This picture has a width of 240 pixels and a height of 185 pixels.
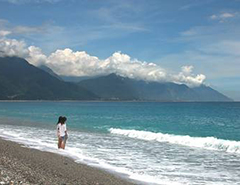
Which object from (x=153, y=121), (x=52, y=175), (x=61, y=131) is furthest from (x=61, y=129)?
(x=153, y=121)

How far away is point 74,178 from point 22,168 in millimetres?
1859

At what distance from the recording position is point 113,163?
17.0 meters

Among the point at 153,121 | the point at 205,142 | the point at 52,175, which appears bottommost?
the point at 52,175

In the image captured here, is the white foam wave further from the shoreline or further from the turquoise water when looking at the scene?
the shoreline

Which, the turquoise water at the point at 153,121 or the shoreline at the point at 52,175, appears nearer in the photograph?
the shoreline at the point at 52,175

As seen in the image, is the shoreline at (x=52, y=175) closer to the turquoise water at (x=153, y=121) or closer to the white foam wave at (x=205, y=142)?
the white foam wave at (x=205, y=142)

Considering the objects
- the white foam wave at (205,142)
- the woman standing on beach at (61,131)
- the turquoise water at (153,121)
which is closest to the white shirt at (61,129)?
the woman standing on beach at (61,131)

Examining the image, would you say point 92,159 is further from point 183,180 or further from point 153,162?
point 183,180

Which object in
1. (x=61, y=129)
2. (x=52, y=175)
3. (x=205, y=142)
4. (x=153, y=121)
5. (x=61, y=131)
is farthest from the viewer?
(x=153, y=121)

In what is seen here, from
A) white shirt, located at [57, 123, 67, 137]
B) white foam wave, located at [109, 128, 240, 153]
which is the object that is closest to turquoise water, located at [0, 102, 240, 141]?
white foam wave, located at [109, 128, 240, 153]

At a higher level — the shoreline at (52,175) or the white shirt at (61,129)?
Answer: the white shirt at (61,129)

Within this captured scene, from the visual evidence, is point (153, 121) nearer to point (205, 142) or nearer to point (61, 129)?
point (205, 142)

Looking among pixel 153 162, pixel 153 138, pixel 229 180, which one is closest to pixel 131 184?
pixel 229 180

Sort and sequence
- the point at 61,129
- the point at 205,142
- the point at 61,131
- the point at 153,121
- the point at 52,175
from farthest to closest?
1. the point at 153,121
2. the point at 205,142
3. the point at 61,129
4. the point at 61,131
5. the point at 52,175
